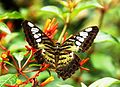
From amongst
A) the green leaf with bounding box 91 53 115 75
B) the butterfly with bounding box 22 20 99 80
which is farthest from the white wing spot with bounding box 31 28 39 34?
the green leaf with bounding box 91 53 115 75

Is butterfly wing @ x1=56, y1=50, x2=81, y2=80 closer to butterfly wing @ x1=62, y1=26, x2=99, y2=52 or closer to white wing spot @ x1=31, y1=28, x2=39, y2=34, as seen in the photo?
butterfly wing @ x1=62, y1=26, x2=99, y2=52

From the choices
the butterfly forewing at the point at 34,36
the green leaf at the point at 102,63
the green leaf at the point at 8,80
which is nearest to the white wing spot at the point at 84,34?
the butterfly forewing at the point at 34,36

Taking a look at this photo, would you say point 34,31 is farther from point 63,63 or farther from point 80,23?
point 80,23

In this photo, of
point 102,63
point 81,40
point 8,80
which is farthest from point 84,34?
point 102,63

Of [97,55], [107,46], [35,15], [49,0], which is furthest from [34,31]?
[49,0]

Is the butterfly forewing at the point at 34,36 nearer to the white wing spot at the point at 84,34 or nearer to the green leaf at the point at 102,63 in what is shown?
the white wing spot at the point at 84,34

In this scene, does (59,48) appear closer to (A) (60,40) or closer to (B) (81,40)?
(B) (81,40)
